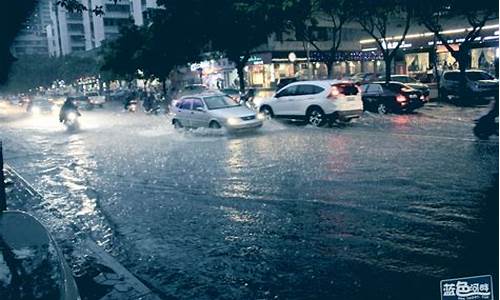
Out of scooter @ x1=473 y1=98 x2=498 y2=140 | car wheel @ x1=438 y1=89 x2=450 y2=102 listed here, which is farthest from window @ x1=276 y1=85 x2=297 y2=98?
car wheel @ x1=438 y1=89 x2=450 y2=102

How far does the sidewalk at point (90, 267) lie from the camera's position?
16.4 ft

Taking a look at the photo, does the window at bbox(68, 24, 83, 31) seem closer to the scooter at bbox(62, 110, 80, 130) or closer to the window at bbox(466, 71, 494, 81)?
the scooter at bbox(62, 110, 80, 130)

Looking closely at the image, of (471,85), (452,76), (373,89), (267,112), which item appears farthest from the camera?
(452,76)

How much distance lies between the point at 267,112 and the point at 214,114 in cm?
360

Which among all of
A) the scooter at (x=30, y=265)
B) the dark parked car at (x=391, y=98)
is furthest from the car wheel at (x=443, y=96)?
the scooter at (x=30, y=265)

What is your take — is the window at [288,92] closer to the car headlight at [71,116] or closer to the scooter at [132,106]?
the car headlight at [71,116]

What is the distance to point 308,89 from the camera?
62.5 feet

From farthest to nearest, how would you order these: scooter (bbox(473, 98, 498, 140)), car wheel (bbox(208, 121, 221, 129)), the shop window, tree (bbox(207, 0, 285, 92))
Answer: the shop window
tree (bbox(207, 0, 285, 92))
car wheel (bbox(208, 121, 221, 129))
scooter (bbox(473, 98, 498, 140))

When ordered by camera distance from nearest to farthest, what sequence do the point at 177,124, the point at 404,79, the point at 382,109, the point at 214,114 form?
the point at 214,114, the point at 177,124, the point at 382,109, the point at 404,79

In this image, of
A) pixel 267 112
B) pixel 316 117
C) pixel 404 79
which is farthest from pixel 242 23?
pixel 316 117

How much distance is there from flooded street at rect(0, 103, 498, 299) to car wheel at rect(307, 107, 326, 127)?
292cm

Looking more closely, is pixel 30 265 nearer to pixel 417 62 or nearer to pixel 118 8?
pixel 417 62

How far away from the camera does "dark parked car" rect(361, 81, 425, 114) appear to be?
876 inches

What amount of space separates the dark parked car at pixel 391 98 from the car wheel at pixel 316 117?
16.6ft
